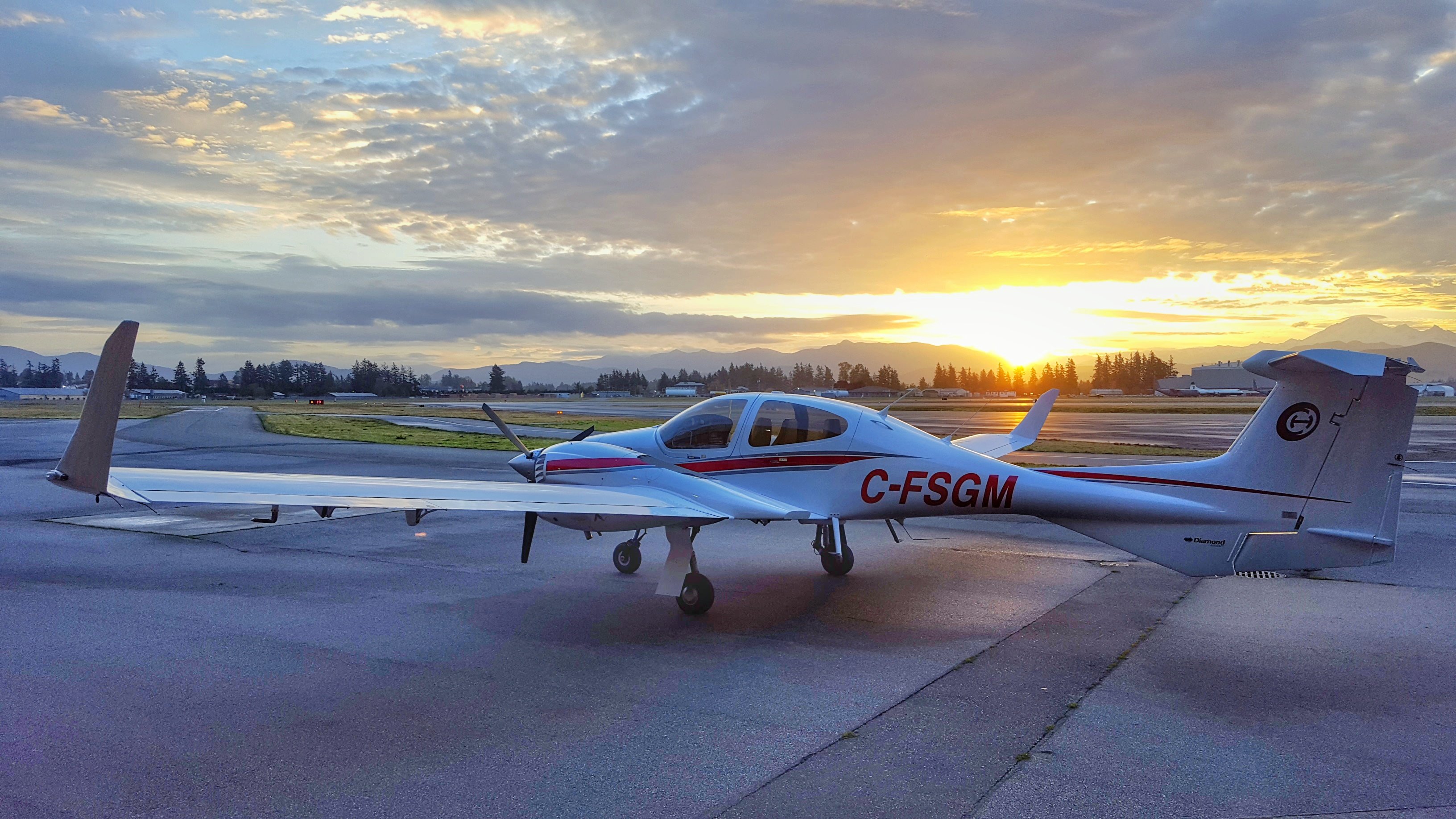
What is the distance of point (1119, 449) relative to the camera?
28734 mm

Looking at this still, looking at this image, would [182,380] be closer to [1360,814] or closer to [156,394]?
[156,394]

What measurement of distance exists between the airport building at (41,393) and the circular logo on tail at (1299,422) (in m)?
141

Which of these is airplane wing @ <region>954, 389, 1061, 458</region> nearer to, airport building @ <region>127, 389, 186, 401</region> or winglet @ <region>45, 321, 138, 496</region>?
winglet @ <region>45, 321, 138, 496</region>

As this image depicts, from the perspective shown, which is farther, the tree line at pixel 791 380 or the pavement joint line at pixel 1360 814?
the tree line at pixel 791 380

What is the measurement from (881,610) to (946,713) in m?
2.97

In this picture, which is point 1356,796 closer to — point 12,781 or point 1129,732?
point 1129,732

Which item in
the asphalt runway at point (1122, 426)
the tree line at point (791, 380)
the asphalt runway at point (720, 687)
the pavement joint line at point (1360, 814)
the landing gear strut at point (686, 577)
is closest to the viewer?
the pavement joint line at point (1360, 814)

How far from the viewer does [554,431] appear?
38.1 meters

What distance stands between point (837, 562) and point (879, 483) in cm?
202

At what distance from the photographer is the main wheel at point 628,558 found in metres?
10.8

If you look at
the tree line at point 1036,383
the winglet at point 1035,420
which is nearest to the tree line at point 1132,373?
the tree line at point 1036,383

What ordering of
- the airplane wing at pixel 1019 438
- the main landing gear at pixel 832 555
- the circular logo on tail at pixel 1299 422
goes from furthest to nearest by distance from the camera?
the airplane wing at pixel 1019 438, the main landing gear at pixel 832 555, the circular logo on tail at pixel 1299 422

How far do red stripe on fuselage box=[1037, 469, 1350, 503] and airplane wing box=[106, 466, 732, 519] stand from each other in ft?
12.2

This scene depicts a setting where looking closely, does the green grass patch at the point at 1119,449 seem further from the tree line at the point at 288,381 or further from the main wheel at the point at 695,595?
the tree line at the point at 288,381
